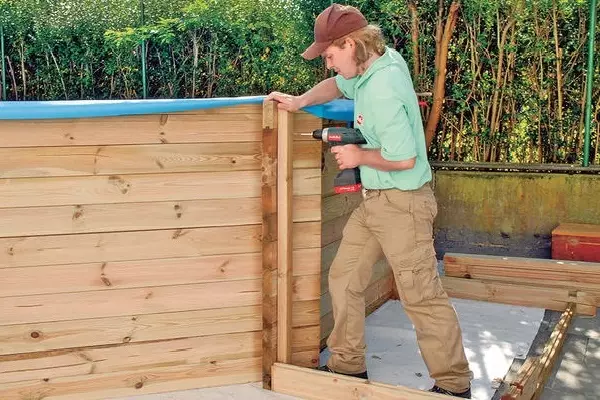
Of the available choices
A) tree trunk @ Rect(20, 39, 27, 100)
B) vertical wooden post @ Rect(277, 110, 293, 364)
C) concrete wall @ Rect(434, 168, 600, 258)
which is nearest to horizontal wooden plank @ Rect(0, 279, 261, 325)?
vertical wooden post @ Rect(277, 110, 293, 364)

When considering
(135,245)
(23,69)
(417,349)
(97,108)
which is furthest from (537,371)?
(23,69)

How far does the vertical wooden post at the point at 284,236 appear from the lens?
3631mm

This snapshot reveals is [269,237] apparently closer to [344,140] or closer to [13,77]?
[344,140]

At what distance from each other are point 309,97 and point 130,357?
1.45m

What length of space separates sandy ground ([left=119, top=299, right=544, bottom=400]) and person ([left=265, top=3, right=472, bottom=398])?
17.2 inches

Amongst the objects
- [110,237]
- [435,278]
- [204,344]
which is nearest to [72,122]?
[110,237]

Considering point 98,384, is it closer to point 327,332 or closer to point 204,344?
point 204,344

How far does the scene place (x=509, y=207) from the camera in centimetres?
658

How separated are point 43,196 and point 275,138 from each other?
1057mm

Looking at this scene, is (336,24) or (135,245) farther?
(135,245)

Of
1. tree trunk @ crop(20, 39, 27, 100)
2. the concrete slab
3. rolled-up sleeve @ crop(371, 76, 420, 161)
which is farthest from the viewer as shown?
tree trunk @ crop(20, 39, 27, 100)

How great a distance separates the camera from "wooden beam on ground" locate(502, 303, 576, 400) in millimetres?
3430

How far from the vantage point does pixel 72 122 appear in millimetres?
3420

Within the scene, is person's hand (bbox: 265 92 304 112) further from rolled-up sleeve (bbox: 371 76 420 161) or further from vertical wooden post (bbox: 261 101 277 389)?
rolled-up sleeve (bbox: 371 76 420 161)
